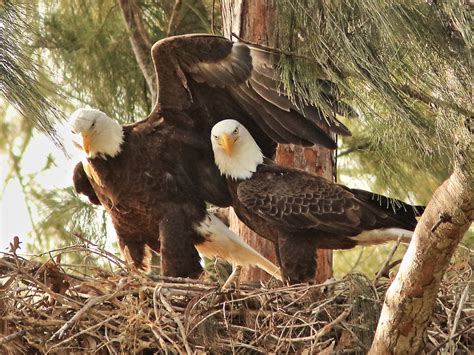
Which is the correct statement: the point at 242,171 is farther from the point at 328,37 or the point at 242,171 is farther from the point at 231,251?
the point at 328,37

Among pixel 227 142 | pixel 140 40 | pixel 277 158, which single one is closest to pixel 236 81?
pixel 227 142

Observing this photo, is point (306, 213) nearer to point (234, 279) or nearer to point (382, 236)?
point (382, 236)

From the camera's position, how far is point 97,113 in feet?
19.6

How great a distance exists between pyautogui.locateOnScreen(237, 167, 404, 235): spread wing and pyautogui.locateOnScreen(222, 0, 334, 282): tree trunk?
2.15ft

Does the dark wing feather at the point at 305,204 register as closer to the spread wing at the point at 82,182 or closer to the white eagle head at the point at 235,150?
the white eagle head at the point at 235,150

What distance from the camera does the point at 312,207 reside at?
5.62 m

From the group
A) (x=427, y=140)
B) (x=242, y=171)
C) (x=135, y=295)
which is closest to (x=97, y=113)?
(x=242, y=171)

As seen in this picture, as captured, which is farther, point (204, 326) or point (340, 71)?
point (204, 326)

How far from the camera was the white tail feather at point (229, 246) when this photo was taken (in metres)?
6.08

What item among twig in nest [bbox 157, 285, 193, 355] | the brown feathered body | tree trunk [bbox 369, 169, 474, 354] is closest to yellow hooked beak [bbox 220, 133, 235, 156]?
the brown feathered body

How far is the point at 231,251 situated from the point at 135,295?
1.33 metres

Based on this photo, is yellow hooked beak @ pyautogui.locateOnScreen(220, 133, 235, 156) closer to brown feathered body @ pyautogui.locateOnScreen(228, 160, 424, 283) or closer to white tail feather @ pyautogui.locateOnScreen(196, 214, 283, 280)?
brown feathered body @ pyautogui.locateOnScreen(228, 160, 424, 283)

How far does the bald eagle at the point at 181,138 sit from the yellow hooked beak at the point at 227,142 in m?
0.27

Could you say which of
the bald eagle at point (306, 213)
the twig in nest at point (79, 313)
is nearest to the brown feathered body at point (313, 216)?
the bald eagle at point (306, 213)
